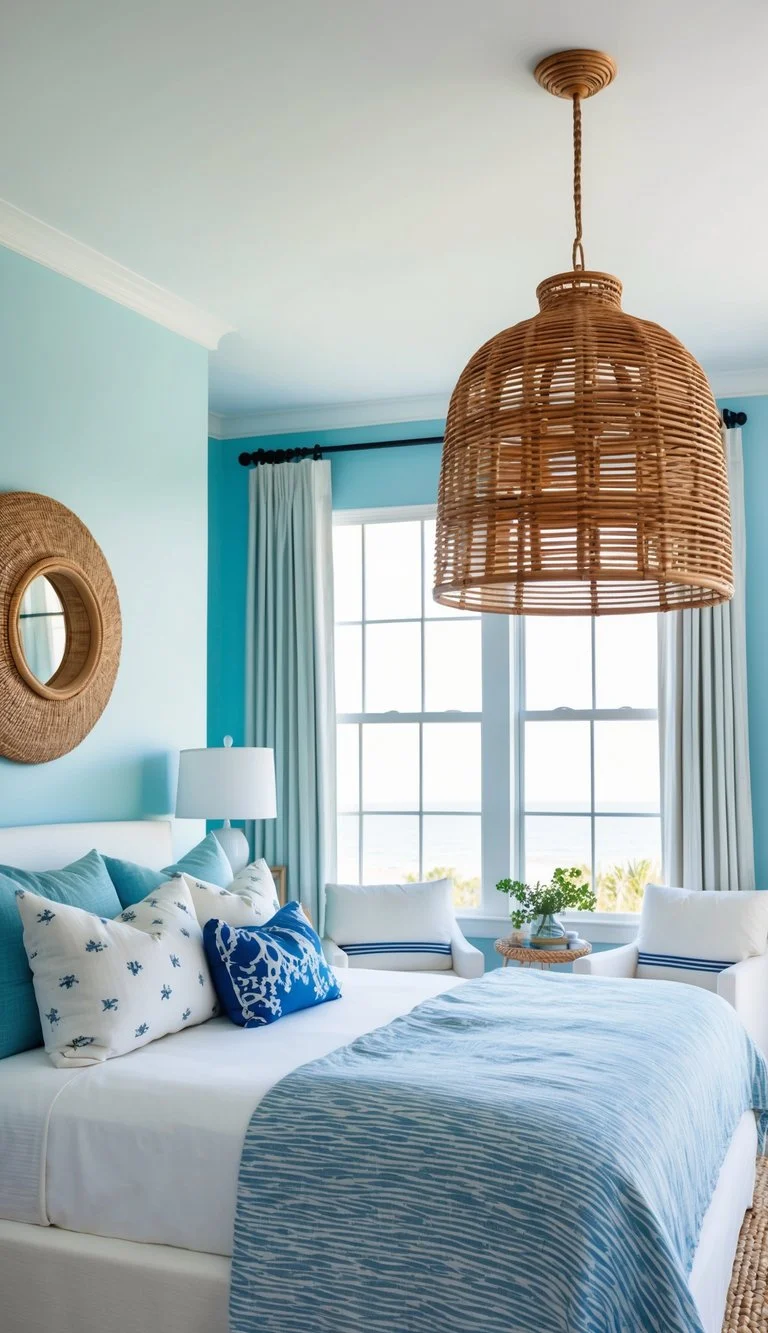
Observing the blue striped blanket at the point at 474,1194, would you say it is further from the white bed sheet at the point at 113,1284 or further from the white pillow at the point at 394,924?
the white pillow at the point at 394,924

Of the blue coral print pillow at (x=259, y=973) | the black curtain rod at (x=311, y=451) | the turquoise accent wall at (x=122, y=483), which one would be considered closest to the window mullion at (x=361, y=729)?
the black curtain rod at (x=311, y=451)

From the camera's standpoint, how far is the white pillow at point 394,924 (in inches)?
195

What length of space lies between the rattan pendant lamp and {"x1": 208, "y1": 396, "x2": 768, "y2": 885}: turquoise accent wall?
9.08ft

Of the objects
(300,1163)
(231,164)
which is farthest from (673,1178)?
(231,164)

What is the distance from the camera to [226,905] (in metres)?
3.68

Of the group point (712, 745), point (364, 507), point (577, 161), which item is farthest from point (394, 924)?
point (577, 161)

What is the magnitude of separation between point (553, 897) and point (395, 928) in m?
0.67

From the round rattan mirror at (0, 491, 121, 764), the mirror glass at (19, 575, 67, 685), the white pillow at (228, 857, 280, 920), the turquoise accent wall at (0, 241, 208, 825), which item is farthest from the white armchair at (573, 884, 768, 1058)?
the mirror glass at (19, 575, 67, 685)

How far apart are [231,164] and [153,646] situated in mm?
1779

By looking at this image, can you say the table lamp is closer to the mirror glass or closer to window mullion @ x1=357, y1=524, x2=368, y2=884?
the mirror glass

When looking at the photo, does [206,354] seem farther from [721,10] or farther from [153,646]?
[721,10]

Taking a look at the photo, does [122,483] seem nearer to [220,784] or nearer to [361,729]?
[220,784]

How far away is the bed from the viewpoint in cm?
247

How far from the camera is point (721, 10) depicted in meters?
2.73
